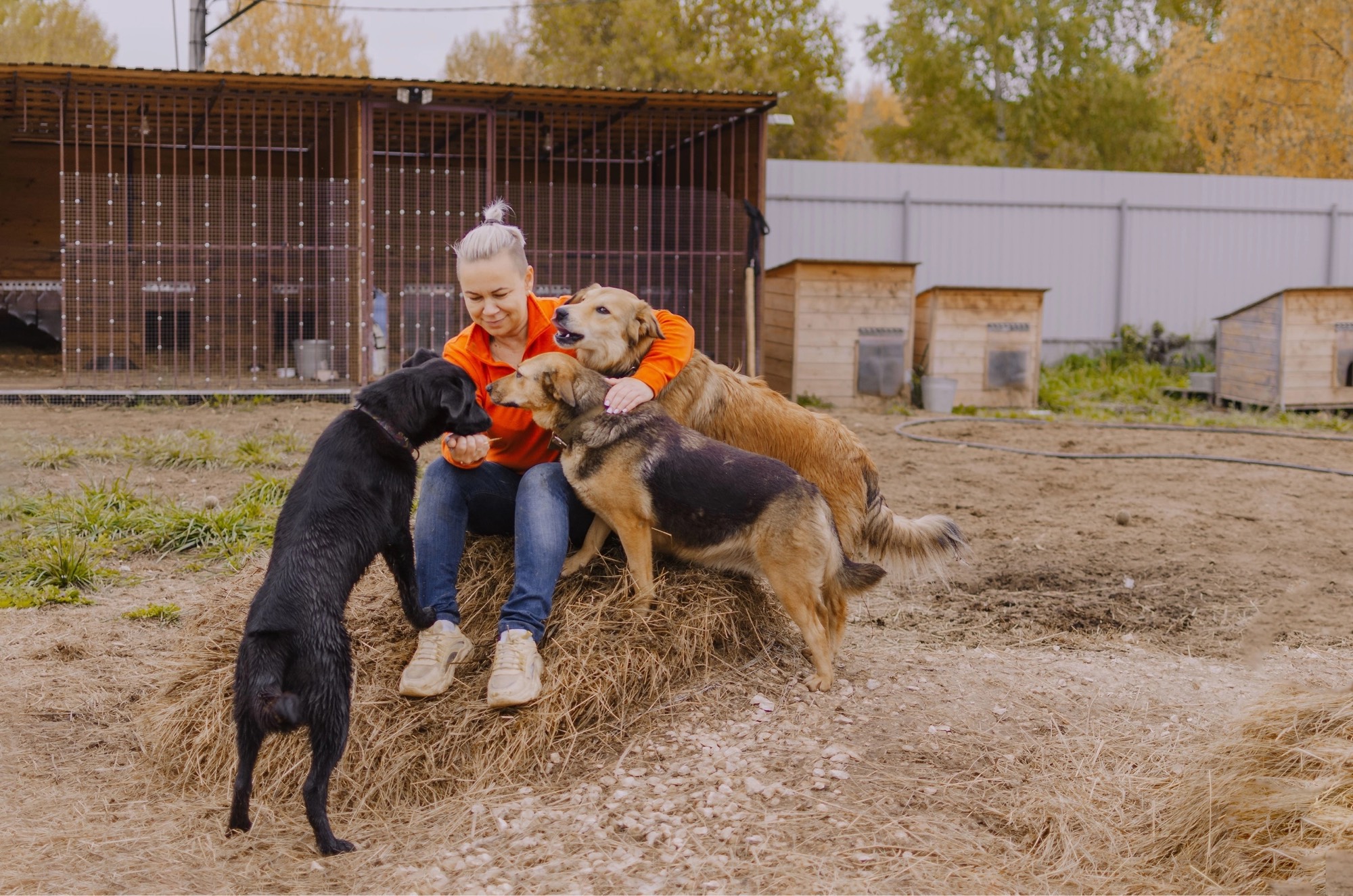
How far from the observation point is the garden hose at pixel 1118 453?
26.0 feet

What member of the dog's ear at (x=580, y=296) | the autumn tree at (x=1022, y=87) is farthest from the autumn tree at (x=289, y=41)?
the dog's ear at (x=580, y=296)

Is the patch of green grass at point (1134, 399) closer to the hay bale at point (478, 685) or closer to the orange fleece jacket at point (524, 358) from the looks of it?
the orange fleece jacket at point (524, 358)

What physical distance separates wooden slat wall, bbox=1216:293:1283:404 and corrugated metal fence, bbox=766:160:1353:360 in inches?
129

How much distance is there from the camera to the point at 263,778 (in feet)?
10.3

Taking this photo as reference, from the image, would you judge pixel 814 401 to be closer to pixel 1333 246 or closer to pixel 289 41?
pixel 1333 246

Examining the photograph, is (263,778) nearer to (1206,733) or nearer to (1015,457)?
(1206,733)

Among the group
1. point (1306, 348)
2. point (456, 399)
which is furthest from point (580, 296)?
point (1306, 348)

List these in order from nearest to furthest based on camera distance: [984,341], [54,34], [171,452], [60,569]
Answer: [60,569]
[171,452]
[984,341]
[54,34]

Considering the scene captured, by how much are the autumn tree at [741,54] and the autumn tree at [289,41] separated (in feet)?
25.0

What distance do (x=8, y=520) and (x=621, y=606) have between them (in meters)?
3.73

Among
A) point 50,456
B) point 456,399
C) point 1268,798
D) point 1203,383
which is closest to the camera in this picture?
point 1268,798

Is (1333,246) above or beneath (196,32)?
beneath

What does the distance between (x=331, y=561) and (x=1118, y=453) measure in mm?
6959

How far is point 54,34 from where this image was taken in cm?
3016
